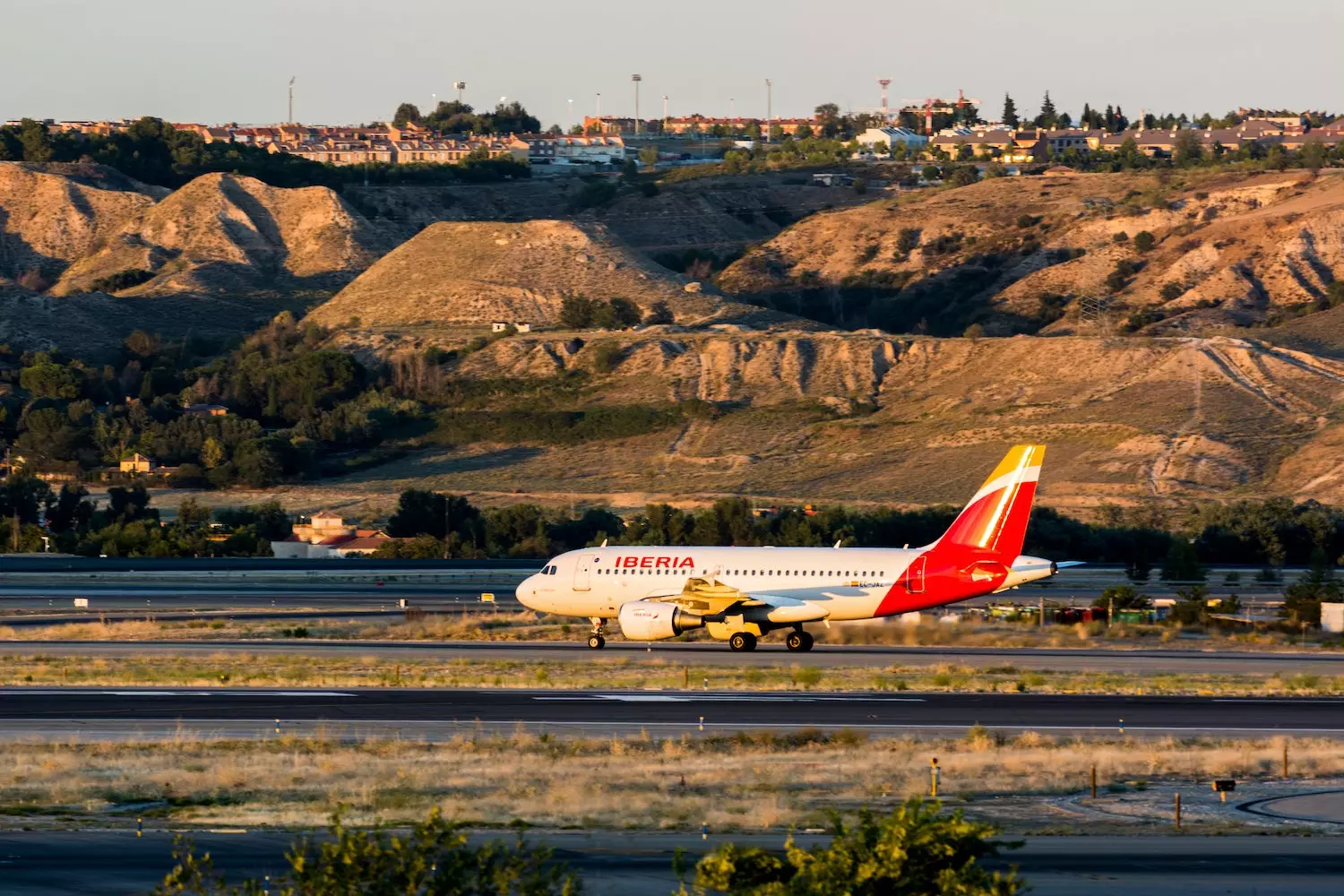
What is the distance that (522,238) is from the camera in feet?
494

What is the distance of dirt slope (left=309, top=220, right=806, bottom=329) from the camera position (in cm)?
14150

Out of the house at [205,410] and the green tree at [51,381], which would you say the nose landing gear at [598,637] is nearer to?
the house at [205,410]

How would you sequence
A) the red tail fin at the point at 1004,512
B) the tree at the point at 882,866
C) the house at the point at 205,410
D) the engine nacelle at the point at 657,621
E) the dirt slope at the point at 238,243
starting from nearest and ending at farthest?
the tree at the point at 882,866, the red tail fin at the point at 1004,512, the engine nacelle at the point at 657,621, the house at the point at 205,410, the dirt slope at the point at 238,243

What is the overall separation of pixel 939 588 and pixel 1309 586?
15.5 meters

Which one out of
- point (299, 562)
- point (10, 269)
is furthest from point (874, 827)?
point (10, 269)

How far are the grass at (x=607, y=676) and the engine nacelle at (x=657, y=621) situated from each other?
2454 millimetres

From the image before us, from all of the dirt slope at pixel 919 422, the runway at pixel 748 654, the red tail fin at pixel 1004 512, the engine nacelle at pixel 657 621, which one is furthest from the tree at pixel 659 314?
the red tail fin at pixel 1004 512

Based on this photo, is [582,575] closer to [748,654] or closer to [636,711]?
[748,654]

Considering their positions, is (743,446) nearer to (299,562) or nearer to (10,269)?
(299,562)

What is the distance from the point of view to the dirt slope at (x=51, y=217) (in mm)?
172625

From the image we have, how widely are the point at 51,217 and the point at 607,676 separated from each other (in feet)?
486

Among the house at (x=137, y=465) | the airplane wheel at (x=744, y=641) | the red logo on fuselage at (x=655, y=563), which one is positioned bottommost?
the airplane wheel at (x=744, y=641)

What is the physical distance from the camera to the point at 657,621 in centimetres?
4516

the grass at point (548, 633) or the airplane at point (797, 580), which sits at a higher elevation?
the airplane at point (797, 580)
